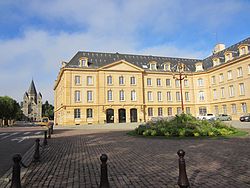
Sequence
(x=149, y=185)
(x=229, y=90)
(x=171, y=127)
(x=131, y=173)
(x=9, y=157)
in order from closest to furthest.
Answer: (x=149, y=185) → (x=131, y=173) → (x=9, y=157) → (x=171, y=127) → (x=229, y=90)

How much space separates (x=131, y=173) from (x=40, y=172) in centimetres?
236

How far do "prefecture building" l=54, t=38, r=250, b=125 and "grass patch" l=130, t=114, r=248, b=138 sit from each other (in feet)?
78.4

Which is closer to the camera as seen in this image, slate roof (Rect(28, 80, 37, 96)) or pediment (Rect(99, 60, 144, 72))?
pediment (Rect(99, 60, 144, 72))

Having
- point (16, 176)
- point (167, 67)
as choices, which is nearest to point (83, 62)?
point (167, 67)

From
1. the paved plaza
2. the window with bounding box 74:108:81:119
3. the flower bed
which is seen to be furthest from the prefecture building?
the paved plaza

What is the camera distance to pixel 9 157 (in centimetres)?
818

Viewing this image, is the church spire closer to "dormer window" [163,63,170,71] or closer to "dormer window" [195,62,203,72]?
"dormer window" [163,63,170,71]

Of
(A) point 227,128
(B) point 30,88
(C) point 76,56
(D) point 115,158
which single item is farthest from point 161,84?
(B) point 30,88

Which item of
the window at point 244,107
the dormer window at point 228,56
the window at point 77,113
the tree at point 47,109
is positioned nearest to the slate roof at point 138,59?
the dormer window at point 228,56

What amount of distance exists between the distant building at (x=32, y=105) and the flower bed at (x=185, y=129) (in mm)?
119848

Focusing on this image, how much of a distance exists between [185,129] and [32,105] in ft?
405

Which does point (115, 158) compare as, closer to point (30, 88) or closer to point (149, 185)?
point (149, 185)

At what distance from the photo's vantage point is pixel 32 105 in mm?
124375

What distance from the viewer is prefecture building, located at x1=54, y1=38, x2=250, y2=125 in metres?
38.1
